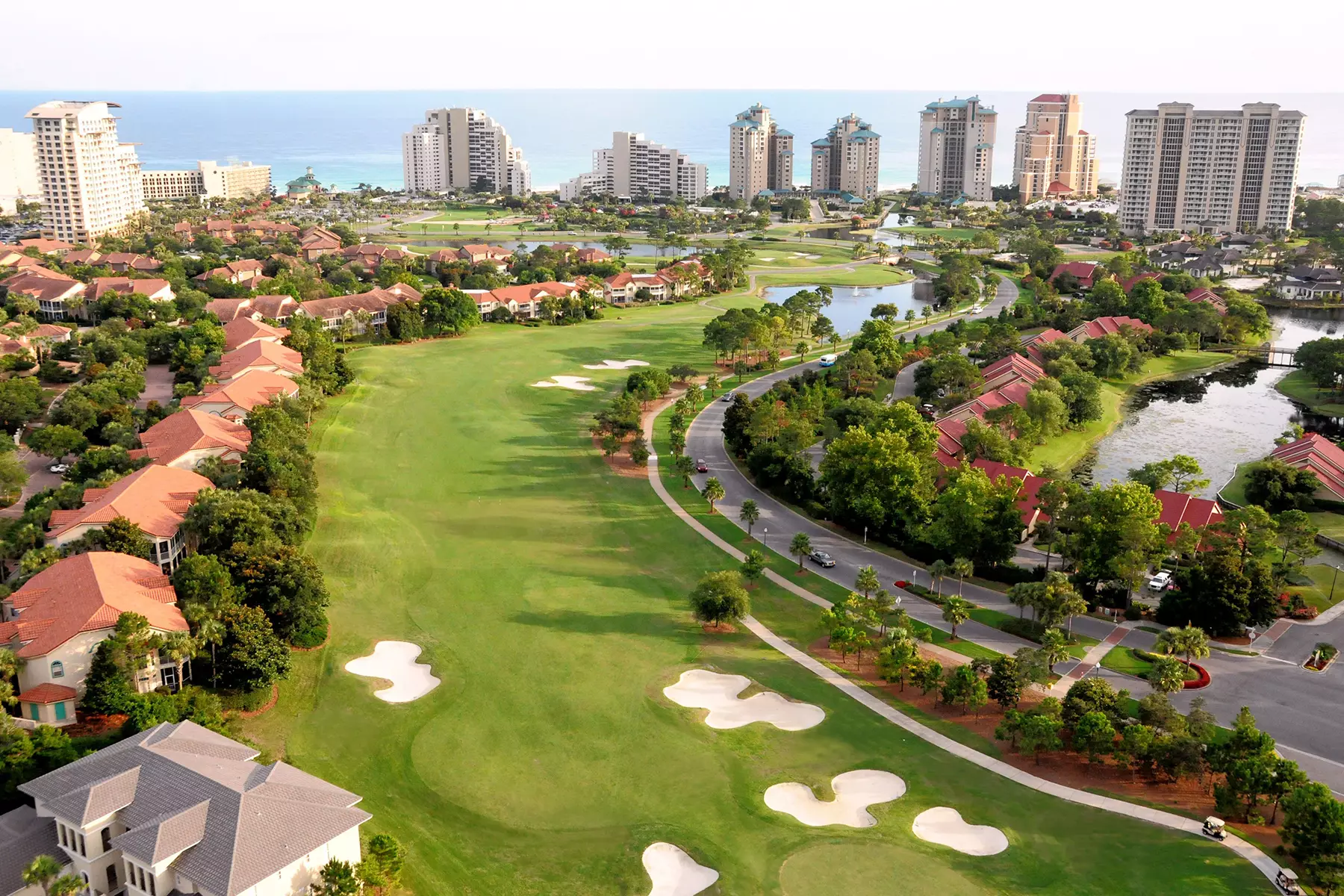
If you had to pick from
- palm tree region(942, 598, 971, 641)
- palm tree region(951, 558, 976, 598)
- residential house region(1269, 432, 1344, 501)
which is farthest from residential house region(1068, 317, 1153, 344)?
palm tree region(942, 598, 971, 641)

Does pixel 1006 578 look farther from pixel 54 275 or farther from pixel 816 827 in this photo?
pixel 54 275

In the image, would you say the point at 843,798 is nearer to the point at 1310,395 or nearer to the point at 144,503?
the point at 144,503

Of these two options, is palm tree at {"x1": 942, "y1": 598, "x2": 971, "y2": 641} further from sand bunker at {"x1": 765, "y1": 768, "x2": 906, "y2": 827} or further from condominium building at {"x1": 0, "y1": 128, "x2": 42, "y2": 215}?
condominium building at {"x1": 0, "y1": 128, "x2": 42, "y2": 215}

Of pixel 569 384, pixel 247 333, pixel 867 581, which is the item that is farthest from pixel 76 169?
pixel 867 581

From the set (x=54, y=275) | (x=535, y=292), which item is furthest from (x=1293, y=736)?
(x=54, y=275)

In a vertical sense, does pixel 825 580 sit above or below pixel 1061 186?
below

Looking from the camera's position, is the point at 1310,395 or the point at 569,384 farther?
the point at 569,384
